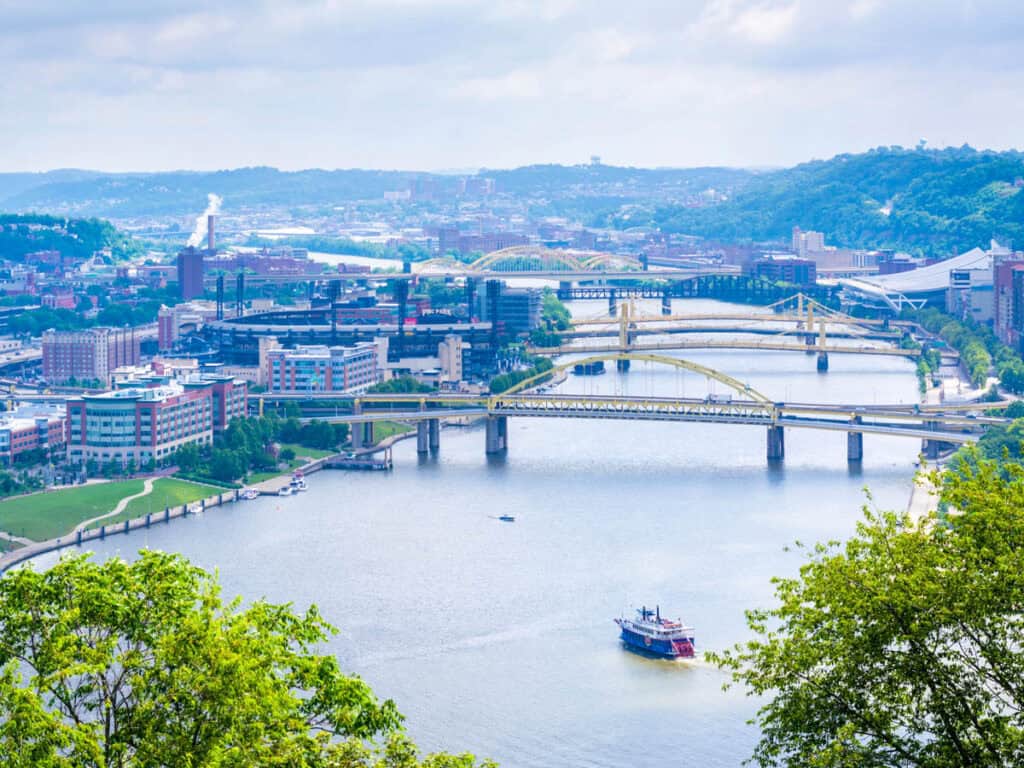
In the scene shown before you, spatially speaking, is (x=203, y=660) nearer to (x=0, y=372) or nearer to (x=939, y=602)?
(x=939, y=602)

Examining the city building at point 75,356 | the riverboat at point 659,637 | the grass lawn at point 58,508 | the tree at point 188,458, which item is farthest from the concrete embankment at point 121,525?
the city building at point 75,356

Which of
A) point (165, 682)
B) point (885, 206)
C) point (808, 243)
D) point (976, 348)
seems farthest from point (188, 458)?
point (885, 206)

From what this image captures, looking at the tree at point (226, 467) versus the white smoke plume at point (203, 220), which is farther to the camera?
the white smoke plume at point (203, 220)

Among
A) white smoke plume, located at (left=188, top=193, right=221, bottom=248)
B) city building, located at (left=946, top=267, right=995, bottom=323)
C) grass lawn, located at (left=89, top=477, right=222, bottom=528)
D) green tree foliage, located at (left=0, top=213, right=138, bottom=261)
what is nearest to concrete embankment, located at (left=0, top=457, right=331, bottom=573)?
grass lawn, located at (left=89, top=477, right=222, bottom=528)

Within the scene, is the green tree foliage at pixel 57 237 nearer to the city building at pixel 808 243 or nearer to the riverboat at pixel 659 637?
the city building at pixel 808 243

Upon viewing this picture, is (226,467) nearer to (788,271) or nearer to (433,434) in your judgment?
(433,434)

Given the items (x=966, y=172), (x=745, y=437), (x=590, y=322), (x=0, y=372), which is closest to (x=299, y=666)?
(x=745, y=437)

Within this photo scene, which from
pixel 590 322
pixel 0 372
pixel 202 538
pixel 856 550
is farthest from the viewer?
pixel 590 322
